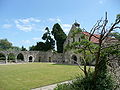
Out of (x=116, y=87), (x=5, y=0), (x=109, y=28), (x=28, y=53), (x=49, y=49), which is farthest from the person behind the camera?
(x=49, y=49)

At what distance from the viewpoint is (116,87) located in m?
6.69

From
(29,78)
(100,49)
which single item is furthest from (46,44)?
(100,49)

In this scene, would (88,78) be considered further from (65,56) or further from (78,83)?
(65,56)

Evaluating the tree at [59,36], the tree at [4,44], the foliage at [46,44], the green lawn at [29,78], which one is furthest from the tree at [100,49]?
the tree at [4,44]

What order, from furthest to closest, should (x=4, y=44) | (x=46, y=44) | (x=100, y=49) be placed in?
(x=4, y=44) < (x=46, y=44) < (x=100, y=49)

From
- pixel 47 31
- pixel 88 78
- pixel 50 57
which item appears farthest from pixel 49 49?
pixel 88 78

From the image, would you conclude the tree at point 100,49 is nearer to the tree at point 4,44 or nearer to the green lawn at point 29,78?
the green lawn at point 29,78

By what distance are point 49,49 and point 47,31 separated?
319 inches

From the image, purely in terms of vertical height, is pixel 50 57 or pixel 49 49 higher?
pixel 49 49

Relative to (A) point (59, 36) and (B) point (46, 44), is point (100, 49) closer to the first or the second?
(A) point (59, 36)

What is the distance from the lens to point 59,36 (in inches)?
1666

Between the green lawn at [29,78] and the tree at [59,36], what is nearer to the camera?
the green lawn at [29,78]

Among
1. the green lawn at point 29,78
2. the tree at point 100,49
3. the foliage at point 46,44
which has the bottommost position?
the green lawn at point 29,78

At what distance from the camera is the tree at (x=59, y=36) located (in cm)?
4194
